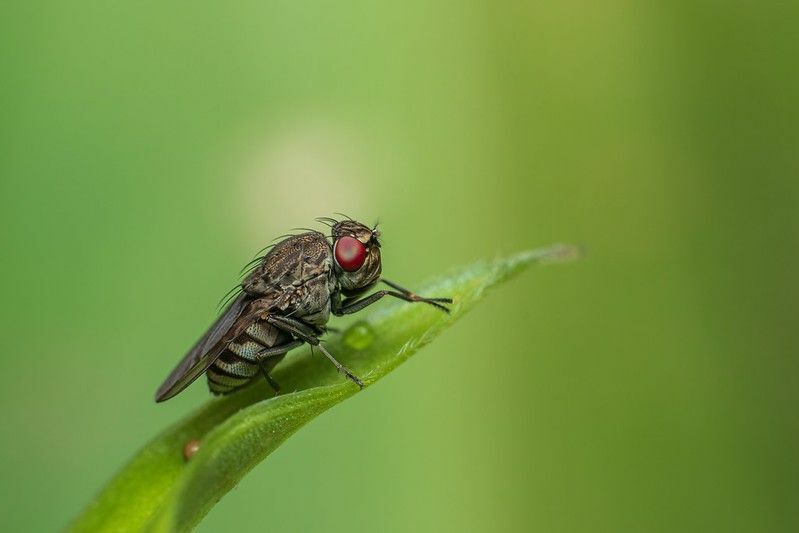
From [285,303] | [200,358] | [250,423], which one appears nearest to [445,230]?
[285,303]

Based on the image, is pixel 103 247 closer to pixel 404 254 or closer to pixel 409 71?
pixel 404 254

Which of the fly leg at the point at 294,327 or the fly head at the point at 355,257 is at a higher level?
the fly head at the point at 355,257

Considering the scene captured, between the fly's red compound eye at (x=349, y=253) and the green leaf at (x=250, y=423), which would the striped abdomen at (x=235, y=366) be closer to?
the green leaf at (x=250, y=423)

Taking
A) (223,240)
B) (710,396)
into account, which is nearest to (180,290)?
(223,240)

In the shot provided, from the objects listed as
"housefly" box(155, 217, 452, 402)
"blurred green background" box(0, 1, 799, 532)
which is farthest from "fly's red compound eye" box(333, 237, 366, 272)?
"blurred green background" box(0, 1, 799, 532)

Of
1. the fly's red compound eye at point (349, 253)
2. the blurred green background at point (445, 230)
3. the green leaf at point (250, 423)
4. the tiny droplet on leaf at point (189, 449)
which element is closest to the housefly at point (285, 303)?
the fly's red compound eye at point (349, 253)
